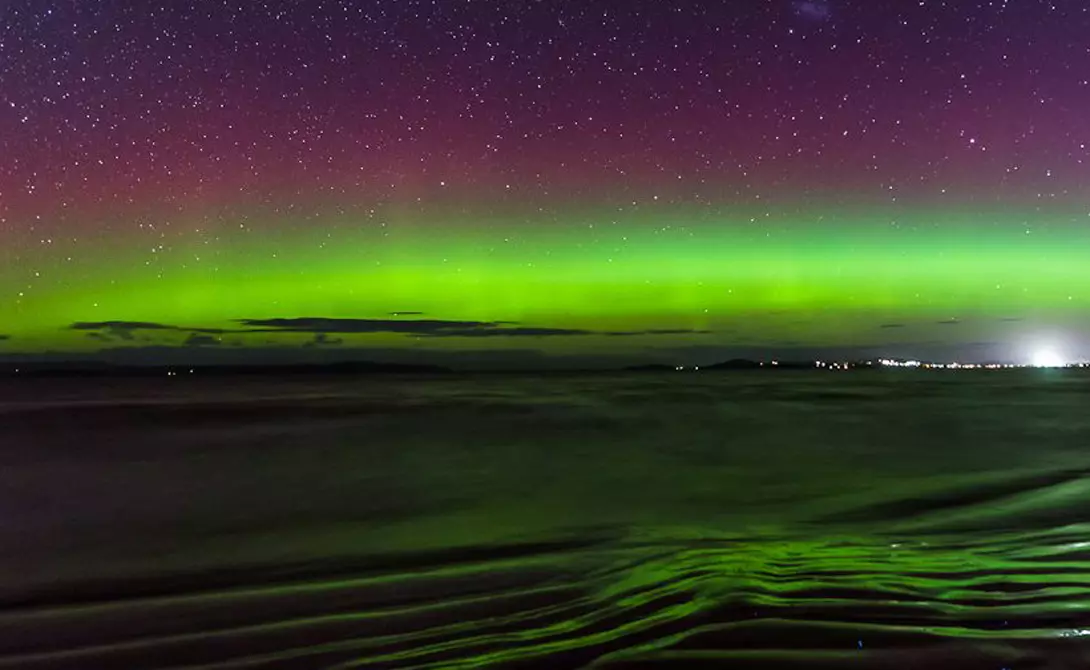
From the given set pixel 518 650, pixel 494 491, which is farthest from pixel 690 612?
pixel 494 491

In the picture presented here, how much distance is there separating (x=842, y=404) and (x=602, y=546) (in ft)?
94.3

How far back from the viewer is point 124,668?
14.3 ft

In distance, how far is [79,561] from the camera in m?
7.56

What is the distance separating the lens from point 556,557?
22.9 ft

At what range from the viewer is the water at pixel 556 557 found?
4426mm

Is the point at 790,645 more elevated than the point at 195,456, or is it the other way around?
the point at 790,645

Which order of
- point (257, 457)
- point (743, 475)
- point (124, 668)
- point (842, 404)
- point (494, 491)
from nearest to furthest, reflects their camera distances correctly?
point (124, 668) → point (494, 491) → point (743, 475) → point (257, 457) → point (842, 404)

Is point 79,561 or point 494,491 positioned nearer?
point 79,561

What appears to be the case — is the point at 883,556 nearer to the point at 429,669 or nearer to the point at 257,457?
the point at 429,669

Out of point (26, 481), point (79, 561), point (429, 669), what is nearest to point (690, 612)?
point (429, 669)

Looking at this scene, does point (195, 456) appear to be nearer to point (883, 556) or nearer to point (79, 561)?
point (79, 561)

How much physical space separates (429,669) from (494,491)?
7497mm

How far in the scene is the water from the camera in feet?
14.5

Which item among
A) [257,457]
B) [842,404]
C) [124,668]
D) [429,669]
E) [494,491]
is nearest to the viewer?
[429,669]
